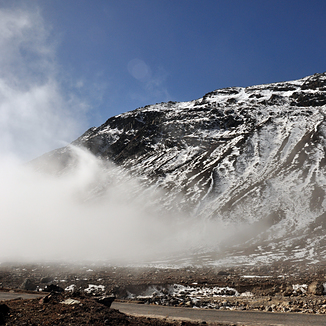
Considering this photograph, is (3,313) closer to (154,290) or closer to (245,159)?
(154,290)

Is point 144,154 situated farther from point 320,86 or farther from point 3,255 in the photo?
point 320,86

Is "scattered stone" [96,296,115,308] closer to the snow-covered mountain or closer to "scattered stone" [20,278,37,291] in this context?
"scattered stone" [20,278,37,291]

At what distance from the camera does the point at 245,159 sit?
103000mm

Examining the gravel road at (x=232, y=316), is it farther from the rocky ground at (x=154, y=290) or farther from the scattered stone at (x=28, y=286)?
the scattered stone at (x=28, y=286)

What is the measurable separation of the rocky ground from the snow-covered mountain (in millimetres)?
A: 13938

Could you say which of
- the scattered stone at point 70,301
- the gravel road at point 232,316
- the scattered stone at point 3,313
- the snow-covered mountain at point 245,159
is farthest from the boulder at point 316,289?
the scattered stone at point 3,313

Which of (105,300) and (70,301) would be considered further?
(105,300)

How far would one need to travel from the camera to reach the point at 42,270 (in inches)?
1666

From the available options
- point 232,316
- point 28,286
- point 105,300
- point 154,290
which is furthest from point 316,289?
point 28,286

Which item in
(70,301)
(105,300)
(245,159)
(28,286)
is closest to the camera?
(70,301)

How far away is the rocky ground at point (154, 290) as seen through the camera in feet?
46.6

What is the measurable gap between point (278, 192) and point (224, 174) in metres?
23.5

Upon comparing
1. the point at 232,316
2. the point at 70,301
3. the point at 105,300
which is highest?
the point at 70,301

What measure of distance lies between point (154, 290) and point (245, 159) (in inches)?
3315
